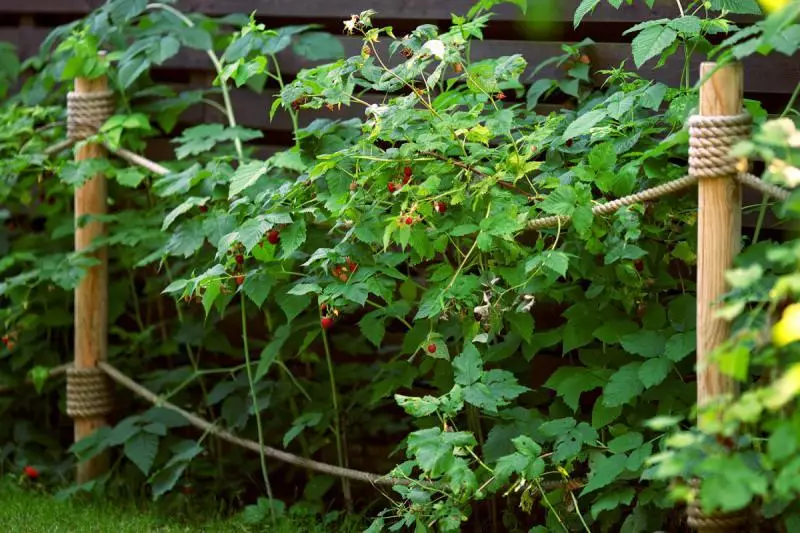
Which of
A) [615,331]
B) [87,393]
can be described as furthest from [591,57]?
[87,393]

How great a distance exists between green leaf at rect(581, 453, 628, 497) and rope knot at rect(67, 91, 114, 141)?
1979 millimetres

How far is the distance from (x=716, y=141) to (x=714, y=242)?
21cm

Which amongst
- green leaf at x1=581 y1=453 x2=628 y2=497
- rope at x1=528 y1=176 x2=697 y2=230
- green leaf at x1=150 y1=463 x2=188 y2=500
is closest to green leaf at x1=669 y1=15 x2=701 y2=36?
rope at x1=528 y1=176 x2=697 y2=230

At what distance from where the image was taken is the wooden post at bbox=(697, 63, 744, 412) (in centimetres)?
231

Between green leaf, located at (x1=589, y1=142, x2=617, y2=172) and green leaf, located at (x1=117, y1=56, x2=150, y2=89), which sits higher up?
green leaf, located at (x1=117, y1=56, x2=150, y2=89)

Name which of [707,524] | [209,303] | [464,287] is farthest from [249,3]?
[707,524]

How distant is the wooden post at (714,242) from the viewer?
231cm

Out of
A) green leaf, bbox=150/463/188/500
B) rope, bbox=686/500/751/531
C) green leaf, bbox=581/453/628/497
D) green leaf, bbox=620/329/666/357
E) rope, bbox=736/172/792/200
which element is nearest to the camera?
rope, bbox=736/172/792/200

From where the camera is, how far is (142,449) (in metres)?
3.44

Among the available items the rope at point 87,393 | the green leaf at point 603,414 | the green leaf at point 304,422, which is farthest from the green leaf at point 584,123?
the rope at point 87,393

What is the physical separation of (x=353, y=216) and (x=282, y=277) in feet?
1.45

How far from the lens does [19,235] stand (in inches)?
164

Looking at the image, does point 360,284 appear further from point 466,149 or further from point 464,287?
point 466,149

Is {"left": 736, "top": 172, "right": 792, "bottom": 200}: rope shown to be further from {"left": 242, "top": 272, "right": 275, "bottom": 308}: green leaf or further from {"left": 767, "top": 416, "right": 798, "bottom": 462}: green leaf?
{"left": 242, "top": 272, "right": 275, "bottom": 308}: green leaf
